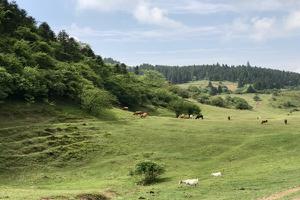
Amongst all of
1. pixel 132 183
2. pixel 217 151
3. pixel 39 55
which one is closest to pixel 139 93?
pixel 39 55

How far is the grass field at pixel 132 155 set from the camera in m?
42.9

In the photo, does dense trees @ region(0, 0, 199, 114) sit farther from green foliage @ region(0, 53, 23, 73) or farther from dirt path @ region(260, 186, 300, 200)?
dirt path @ region(260, 186, 300, 200)

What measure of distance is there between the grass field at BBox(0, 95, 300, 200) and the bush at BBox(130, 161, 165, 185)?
127cm

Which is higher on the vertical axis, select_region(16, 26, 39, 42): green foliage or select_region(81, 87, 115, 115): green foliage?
select_region(16, 26, 39, 42): green foliage

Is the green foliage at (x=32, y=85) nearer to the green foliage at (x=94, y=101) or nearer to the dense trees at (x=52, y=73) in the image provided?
the dense trees at (x=52, y=73)

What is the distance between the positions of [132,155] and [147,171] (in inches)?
485

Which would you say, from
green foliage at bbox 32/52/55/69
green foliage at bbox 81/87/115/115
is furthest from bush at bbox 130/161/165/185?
green foliage at bbox 32/52/55/69

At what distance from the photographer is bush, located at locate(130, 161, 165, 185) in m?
50.6

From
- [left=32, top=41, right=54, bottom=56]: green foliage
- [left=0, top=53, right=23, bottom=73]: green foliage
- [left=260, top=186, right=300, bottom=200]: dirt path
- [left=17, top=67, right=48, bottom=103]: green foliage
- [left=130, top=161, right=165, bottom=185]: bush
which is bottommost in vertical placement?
[left=130, top=161, right=165, bottom=185]: bush

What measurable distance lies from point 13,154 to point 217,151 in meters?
27.6

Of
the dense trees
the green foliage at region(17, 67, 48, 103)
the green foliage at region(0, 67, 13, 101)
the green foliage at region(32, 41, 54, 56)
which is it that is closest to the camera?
the green foliage at region(0, 67, 13, 101)

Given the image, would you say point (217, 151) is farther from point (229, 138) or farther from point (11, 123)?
point (11, 123)

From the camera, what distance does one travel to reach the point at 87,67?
125 metres

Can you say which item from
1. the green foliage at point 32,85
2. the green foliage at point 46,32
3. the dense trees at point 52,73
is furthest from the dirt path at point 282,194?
the green foliage at point 46,32
